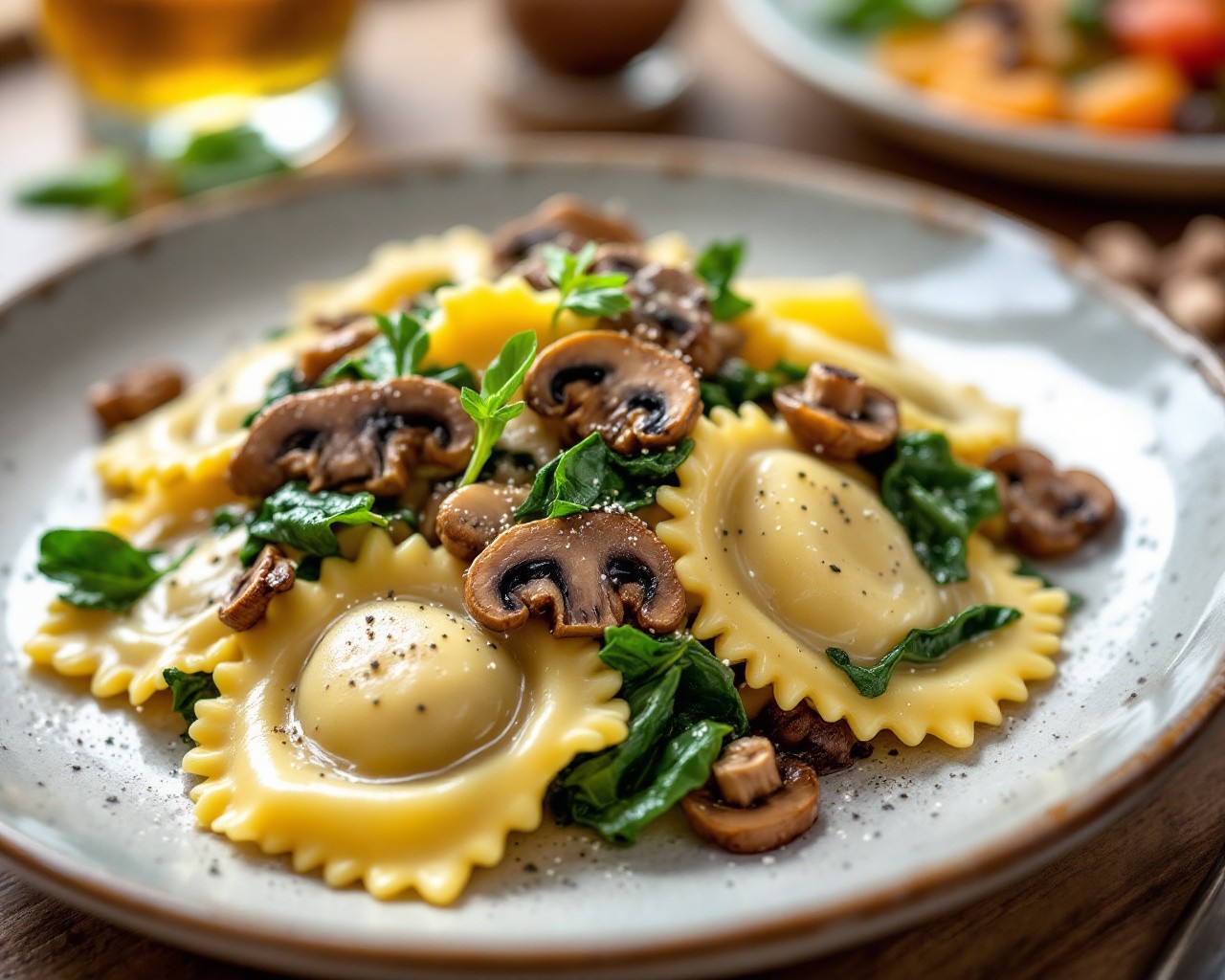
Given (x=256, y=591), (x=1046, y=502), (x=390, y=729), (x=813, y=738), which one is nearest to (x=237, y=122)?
(x=256, y=591)

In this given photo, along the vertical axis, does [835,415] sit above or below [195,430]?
above

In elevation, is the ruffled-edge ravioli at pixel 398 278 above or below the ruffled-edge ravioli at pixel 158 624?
above

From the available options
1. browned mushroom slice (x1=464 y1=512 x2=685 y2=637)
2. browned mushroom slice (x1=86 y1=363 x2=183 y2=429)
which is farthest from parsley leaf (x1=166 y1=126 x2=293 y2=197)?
browned mushroom slice (x1=464 y1=512 x2=685 y2=637)

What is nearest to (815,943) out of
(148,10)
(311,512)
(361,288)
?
(311,512)

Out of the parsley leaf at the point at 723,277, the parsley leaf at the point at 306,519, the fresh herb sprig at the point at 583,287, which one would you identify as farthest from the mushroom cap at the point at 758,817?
the parsley leaf at the point at 723,277

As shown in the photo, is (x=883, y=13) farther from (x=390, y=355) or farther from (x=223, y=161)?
(x=390, y=355)

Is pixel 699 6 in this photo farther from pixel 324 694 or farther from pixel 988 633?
pixel 324 694

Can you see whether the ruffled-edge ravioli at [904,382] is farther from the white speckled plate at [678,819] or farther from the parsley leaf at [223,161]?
the parsley leaf at [223,161]
